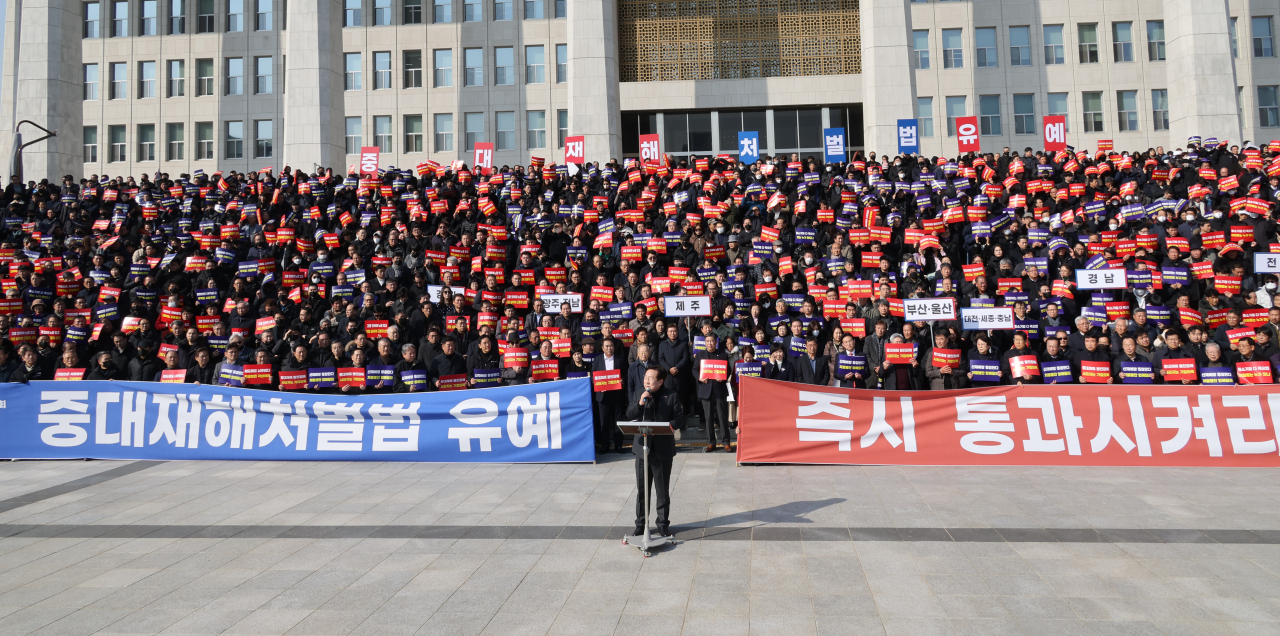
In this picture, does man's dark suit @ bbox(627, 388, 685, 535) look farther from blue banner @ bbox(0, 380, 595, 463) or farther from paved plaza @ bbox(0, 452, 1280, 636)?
blue banner @ bbox(0, 380, 595, 463)

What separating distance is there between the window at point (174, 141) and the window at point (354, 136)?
966 cm

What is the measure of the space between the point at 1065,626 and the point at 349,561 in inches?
214

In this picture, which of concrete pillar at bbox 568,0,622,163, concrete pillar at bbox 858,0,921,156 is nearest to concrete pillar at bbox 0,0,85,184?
concrete pillar at bbox 568,0,622,163

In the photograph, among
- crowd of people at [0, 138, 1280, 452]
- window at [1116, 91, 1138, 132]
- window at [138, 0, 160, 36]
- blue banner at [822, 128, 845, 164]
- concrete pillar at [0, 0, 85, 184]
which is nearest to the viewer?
crowd of people at [0, 138, 1280, 452]

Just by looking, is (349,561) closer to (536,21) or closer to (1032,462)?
(1032,462)

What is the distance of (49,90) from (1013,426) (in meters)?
39.4

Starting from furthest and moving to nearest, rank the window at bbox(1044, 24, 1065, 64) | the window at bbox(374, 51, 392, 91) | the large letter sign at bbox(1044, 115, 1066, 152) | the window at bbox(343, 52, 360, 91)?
the window at bbox(343, 52, 360, 91) → the window at bbox(374, 51, 392, 91) → the window at bbox(1044, 24, 1065, 64) → the large letter sign at bbox(1044, 115, 1066, 152)

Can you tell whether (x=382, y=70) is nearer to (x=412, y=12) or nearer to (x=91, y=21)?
(x=412, y=12)

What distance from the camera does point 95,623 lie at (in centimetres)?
528

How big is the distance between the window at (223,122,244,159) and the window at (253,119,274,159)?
2.45 feet

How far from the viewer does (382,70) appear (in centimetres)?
4291

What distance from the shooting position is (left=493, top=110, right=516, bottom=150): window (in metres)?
42.2

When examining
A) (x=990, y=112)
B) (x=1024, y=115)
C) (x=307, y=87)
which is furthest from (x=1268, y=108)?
(x=307, y=87)

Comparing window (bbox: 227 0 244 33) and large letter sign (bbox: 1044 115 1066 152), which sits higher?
window (bbox: 227 0 244 33)
